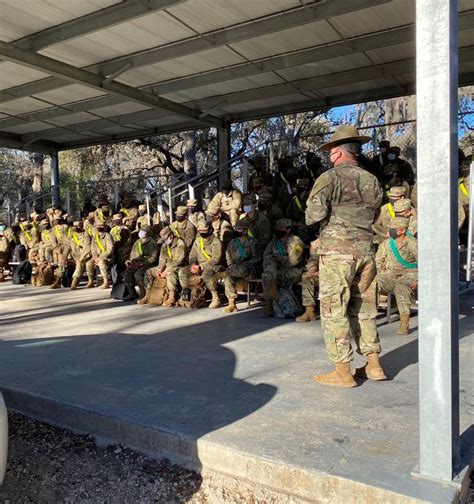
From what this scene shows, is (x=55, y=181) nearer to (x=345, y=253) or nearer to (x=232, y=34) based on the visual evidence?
(x=232, y=34)

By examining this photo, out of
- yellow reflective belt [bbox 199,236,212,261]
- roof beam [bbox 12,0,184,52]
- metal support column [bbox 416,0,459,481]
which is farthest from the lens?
yellow reflective belt [bbox 199,236,212,261]

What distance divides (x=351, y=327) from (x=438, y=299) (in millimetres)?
1907

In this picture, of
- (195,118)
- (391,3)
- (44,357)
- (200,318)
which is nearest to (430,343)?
(44,357)

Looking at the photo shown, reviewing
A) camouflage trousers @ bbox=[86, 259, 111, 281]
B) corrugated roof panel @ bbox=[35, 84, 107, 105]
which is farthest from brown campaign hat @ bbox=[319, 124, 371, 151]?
camouflage trousers @ bbox=[86, 259, 111, 281]

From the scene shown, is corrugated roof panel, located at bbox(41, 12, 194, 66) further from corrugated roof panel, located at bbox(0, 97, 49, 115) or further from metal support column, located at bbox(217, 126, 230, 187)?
metal support column, located at bbox(217, 126, 230, 187)

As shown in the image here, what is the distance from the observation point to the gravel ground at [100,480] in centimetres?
290

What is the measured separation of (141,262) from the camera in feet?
32.1

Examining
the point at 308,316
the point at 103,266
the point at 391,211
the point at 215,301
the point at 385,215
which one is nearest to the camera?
the point at 391,211

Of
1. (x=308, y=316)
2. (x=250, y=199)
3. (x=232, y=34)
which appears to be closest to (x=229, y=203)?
(x=250, y=199)

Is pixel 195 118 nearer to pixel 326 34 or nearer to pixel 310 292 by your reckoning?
pixel 326 34

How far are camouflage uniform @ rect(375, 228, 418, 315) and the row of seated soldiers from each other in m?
0.01

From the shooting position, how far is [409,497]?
8.02ft

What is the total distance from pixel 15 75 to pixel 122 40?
2.76m

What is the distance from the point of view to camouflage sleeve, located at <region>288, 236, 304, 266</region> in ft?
24.1
